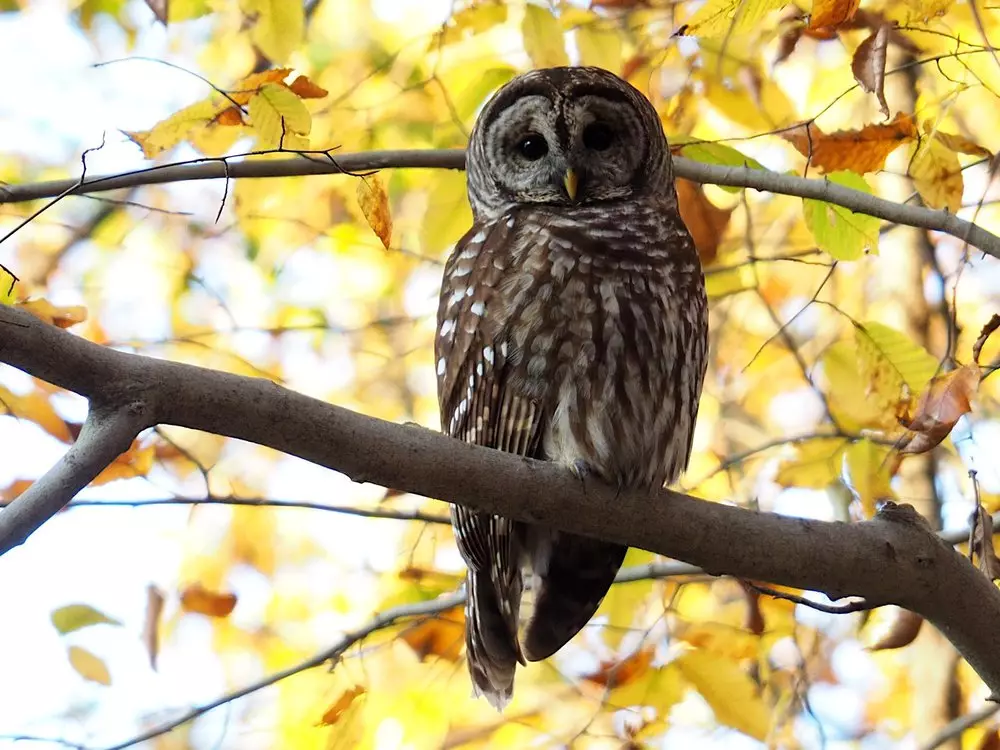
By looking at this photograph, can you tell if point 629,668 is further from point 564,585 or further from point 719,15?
point 719,15

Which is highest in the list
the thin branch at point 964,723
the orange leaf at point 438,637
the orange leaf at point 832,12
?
the orange leaf at point 832,12

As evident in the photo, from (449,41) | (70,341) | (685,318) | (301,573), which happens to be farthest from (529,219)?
(301,573)

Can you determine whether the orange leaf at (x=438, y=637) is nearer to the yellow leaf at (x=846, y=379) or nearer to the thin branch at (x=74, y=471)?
the yellow leaf at (x=846, y=379)

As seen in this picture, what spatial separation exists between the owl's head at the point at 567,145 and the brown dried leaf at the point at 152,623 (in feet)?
5.46

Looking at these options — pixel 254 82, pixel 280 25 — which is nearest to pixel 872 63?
pixel 254 82

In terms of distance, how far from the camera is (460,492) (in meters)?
1.99

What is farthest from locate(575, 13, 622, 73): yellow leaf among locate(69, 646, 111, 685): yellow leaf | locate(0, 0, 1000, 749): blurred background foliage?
locate(69, 646, 111, 685): yellow leaf

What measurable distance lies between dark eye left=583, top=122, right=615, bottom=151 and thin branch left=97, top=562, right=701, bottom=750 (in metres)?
1.23

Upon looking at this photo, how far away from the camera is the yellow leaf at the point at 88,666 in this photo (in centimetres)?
333

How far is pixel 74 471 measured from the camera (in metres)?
1.62

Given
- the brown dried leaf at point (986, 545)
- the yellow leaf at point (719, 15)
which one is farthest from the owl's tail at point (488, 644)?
the yellow leaf at point (719, 15)

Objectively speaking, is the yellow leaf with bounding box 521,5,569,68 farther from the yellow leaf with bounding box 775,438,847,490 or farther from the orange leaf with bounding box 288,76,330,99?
the yellow leaf with bounding box 775,438,847,490

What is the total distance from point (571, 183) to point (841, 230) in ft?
2.58

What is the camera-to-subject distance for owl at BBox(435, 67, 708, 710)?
2.67 m
